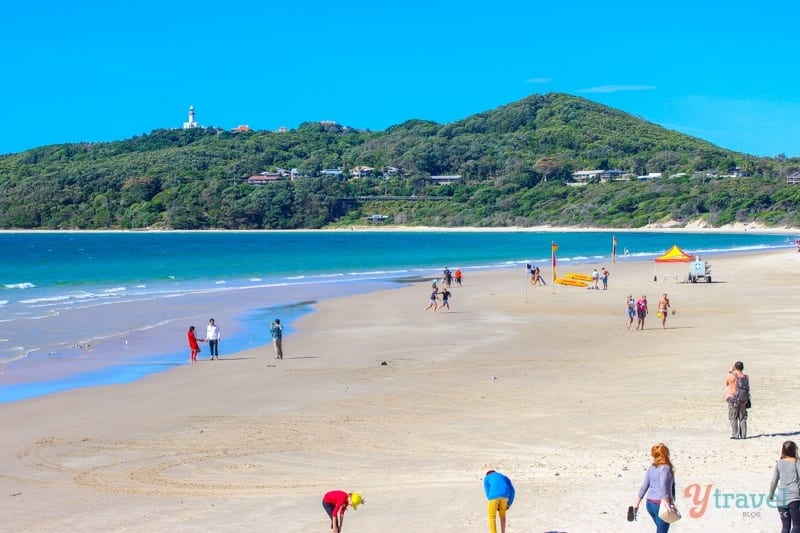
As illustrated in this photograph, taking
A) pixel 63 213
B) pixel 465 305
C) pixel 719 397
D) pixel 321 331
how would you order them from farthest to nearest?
pixel 63 213, pixel 465 305, pixel 321 331, pixel 719 397

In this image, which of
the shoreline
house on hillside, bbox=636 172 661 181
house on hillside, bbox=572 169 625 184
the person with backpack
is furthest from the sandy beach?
house on hillside, bbox=572 169 625 184

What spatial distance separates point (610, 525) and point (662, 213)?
499ft

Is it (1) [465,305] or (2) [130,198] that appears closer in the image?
(1) [465,305]

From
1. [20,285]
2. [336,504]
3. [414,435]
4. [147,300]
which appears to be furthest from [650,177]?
[336,504]

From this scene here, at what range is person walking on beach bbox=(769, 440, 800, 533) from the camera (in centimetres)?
817

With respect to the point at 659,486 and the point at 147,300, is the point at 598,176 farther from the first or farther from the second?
the point at 659,486

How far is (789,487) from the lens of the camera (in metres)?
8.20

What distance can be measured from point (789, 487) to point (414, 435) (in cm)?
634

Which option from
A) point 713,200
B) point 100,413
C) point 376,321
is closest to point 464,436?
point 100,413

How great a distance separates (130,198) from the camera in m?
186

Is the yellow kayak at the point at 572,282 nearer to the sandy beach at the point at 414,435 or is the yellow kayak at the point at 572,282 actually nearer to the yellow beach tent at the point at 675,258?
the yellow beach tent at the point at 675,258

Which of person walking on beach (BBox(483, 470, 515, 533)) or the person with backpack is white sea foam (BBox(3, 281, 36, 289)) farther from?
person walking on beach (BBox(483, 470, 515, 533))

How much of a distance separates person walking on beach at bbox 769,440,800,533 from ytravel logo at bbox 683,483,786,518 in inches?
39.3

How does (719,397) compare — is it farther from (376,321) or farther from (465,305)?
(465,305)
